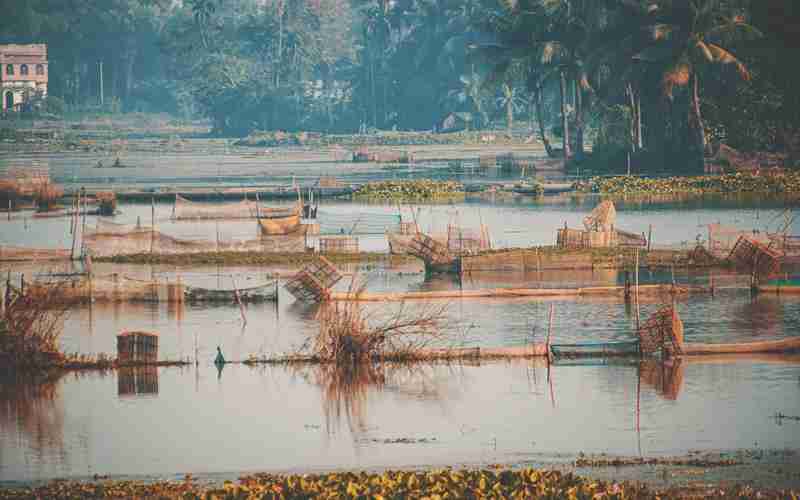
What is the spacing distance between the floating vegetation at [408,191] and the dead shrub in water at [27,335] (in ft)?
103

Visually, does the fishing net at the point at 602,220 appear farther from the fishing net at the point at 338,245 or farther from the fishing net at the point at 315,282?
the fishing net at the point at 315,282

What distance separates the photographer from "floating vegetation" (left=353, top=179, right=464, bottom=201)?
53938 mm

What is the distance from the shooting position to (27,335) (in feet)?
72.8

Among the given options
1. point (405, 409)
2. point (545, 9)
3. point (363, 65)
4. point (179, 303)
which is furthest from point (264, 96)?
point (405, 409)

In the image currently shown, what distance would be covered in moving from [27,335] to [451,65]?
293ft

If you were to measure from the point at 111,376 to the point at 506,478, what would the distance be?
961 cm

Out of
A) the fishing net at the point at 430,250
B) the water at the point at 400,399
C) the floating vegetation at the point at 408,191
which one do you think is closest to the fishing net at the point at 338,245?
the fishing net at the point at 430,250

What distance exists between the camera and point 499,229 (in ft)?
144

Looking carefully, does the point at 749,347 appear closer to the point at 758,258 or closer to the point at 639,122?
the point at 758,258

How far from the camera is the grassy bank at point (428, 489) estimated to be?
14.2 meters

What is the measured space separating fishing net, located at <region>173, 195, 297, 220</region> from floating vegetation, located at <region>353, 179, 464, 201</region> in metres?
7.68

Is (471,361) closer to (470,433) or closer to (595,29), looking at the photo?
(470,433)

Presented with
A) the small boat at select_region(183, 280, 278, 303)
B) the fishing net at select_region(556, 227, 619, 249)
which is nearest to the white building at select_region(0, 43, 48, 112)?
the fishing net at select_region(556, 227, 619, 249)

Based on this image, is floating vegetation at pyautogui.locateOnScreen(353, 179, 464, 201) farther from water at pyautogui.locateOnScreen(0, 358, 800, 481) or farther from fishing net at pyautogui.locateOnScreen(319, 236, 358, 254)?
water at pyautogui.locateOnScreen(0, 358, 800, 481)
